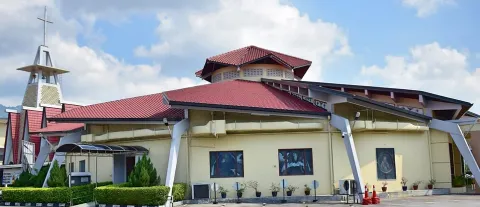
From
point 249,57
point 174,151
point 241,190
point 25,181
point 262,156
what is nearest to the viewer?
point 174,151

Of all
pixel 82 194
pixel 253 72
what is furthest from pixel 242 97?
pixel 82 194

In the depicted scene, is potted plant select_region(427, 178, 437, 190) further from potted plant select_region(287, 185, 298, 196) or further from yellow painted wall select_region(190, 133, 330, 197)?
potted plant select_region(287, 185, 298, 196)

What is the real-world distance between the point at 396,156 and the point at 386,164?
0.70 metres

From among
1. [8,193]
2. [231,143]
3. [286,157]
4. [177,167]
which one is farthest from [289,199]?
[8,193]

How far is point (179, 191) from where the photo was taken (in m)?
22.6

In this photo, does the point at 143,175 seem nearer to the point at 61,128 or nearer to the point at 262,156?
the point at 262,156

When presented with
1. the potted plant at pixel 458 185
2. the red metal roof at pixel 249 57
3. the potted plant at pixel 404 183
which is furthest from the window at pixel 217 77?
the potted plant at pixel 458 185

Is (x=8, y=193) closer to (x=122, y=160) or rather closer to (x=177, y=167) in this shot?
(x=122, y=160)

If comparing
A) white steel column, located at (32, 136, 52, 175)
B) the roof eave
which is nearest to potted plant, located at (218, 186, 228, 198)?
the roof eave

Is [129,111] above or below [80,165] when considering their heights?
above

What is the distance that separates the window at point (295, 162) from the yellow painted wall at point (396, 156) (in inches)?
50.4

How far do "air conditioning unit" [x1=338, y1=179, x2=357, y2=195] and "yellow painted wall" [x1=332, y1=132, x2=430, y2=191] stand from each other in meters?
1.09

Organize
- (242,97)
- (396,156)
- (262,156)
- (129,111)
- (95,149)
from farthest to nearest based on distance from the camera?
1. (129,111)
2. (396,156)
3. (242,97)
4. (262,156)
5. (95,149)

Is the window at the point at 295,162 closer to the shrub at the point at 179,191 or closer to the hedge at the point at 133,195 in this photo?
the shrub at the point at 179,191
